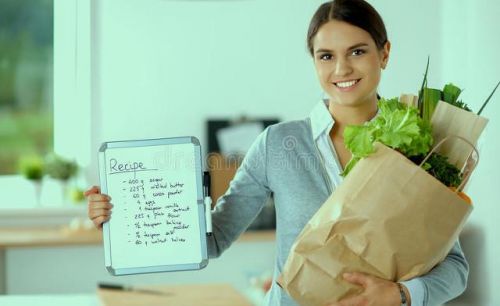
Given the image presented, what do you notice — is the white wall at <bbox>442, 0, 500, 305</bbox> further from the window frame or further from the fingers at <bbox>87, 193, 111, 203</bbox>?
the fingers at <bbox>87, 193, 111, 203</bbox>

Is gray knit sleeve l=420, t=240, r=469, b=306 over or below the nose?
below

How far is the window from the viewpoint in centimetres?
371

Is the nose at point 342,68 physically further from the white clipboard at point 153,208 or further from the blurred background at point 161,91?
the blurred background at point 161,91

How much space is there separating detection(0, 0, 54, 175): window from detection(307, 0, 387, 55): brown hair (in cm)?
256

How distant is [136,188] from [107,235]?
0.36 ft

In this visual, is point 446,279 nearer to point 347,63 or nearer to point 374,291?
point 374,291

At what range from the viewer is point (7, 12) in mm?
3744

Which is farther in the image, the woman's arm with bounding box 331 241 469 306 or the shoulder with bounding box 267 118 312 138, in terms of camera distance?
the shoulder with bounding box 267 118 312 138

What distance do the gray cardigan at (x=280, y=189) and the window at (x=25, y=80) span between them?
97.7 inches

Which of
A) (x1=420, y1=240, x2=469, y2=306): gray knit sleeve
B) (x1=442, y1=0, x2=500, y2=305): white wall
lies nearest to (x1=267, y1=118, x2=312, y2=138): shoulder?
(x1=420, y1=240, x2=469, y2=306): gray knit sleeve

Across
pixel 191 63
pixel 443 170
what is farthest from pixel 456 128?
pixel 191 63

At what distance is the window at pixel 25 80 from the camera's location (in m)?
3.71

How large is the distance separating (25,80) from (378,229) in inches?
119

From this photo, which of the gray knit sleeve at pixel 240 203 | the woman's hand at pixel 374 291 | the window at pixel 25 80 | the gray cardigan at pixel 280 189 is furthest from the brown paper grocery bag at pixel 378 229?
the window at pixel 25 80
